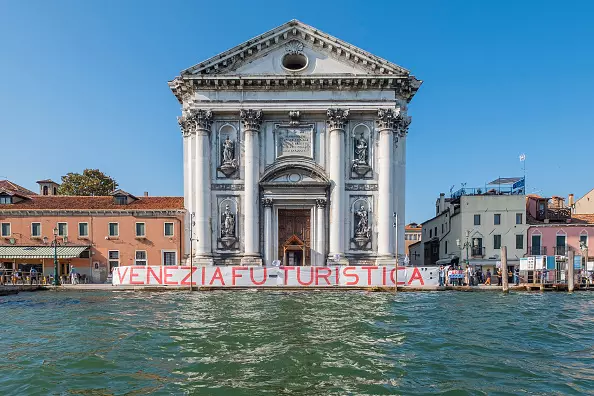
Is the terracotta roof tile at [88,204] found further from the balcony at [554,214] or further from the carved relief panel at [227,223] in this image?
the balcony at [554,214]

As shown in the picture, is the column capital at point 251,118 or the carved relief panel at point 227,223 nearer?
the column capital at point 251,118

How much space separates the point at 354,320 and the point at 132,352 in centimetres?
711

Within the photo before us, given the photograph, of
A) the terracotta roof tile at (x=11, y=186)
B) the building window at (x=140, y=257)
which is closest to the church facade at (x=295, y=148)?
the building window at (x=140, y=257)

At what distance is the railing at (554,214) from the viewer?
3669cm

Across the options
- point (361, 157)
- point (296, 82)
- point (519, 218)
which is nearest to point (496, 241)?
point (519, 218)

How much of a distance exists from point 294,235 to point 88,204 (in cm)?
1615

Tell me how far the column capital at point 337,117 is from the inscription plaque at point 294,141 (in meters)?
1.56

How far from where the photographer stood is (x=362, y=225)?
30.3 metres

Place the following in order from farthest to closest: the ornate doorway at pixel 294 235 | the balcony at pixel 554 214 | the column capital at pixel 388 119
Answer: the balcony at pixel 554 214
the ornate doorway at pixel 294 235
the column capital at pixel 388 119

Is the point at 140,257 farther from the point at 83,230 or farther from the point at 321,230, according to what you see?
the point at 321,230

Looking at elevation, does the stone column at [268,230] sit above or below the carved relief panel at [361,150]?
below

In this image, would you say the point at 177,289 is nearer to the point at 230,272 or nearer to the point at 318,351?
the point at 230,272

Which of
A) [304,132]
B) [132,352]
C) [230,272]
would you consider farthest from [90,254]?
[132,352]

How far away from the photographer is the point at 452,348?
35.6 feet
